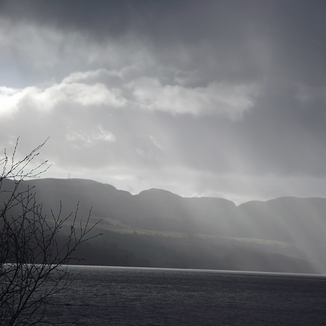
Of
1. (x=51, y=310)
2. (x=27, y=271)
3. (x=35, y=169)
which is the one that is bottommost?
(x=51, y=310)

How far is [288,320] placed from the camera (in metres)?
74.0

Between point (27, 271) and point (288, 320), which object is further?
point (288, 320)

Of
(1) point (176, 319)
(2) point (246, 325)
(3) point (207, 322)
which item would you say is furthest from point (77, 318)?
(2) point (246, 325)

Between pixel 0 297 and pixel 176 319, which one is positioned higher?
pixel 0 297

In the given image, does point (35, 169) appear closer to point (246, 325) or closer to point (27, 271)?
point (27, 271)

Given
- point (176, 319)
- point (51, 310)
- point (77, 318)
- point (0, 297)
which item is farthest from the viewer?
point (51, 310)

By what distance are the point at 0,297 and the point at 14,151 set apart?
395 centimetres

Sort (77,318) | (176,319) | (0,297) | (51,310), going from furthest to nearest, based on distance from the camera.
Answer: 1. (51,310)
2. (176,319)
3. (77,318)
4. (0,297)

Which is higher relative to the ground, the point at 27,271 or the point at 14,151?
the point at 14,151

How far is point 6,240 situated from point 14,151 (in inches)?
96.7

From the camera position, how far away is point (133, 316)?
6688 cm

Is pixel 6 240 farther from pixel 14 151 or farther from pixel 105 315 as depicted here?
pixel 105 315

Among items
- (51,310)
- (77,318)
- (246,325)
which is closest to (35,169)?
(77,318)

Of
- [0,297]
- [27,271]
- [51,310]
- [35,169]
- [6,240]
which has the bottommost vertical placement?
[51,310]
